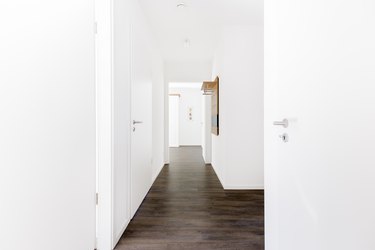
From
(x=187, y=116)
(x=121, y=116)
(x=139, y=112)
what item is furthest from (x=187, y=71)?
(x=187, y=116)

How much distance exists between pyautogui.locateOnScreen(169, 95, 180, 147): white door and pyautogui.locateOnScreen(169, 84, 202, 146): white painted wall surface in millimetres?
364

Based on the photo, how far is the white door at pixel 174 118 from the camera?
9477 millimetres

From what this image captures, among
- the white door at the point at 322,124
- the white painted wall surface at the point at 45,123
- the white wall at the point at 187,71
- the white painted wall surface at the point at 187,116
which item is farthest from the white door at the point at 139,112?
the white painted wall surface at the point at 187,116

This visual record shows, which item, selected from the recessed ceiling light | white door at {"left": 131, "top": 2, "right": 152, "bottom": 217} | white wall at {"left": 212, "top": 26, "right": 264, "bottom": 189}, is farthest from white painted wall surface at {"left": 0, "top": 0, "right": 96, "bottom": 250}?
white wall at {"left": 212, "top": 26, "right": 264, "bottom": 189}

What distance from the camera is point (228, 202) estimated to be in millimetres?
2973

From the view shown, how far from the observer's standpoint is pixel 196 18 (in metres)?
3.23

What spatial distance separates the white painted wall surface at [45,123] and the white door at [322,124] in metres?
1.20

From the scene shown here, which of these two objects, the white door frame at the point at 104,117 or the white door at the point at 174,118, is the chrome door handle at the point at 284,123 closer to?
the white door frame at the point at 104,117

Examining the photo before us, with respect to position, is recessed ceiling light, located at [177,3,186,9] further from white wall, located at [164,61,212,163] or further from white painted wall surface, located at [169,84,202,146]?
white painted wall surface, located at [169,84,202,146]

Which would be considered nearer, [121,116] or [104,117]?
[104,117]

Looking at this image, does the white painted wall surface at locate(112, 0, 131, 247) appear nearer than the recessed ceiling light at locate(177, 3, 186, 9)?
Yes

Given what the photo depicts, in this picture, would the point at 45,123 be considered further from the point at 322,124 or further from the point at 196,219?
the point at 196,219

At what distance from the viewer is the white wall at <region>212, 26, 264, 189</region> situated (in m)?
3.55

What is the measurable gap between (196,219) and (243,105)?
6.33 ft
